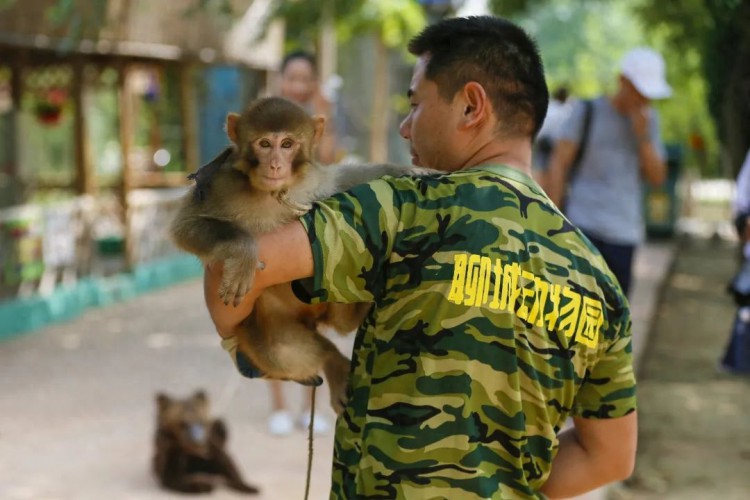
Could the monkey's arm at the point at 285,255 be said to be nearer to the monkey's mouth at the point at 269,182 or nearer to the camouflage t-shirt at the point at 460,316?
the camouflage t-shirt at the point at 460,316

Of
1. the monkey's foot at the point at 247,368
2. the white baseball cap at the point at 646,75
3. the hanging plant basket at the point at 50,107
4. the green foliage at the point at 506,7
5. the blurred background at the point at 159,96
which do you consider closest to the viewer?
the monkey's foot at the point at 247,368

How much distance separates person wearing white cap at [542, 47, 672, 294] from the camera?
6115 millimetres

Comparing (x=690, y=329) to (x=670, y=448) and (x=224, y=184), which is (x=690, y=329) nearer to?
(x=670, y=448)

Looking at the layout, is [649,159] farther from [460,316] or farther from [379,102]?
[379,102]

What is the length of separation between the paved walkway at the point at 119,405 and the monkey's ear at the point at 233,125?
2.30 metres

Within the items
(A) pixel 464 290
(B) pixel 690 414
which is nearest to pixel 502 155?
(A) pixel 464 290

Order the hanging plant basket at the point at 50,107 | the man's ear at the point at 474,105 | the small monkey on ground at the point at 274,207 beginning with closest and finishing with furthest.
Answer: the man's ear at the point at 474,105 < the small monkey on ground at the point at 274,207 < the hanging plant basket at the point at 50,107

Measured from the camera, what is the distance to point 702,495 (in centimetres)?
596

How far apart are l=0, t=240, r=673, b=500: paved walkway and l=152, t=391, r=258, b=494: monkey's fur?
98 mm

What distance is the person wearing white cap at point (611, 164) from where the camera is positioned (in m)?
6.12

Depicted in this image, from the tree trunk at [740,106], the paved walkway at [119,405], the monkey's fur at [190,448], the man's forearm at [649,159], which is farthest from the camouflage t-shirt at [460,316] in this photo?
the tree trunk at [740,106]

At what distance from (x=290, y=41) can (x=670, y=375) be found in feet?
25.0

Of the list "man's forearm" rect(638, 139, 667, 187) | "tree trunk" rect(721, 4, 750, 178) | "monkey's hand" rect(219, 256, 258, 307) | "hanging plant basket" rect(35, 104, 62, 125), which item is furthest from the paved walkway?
"hanging plant basket" rect(35, 104, 62, 125)

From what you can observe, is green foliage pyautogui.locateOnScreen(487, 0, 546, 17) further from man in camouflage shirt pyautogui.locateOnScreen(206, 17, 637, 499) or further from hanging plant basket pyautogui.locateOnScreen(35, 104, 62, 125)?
man in camouflage shirt pyautogui.locateOnScreen(206, 17, 637, 499)
